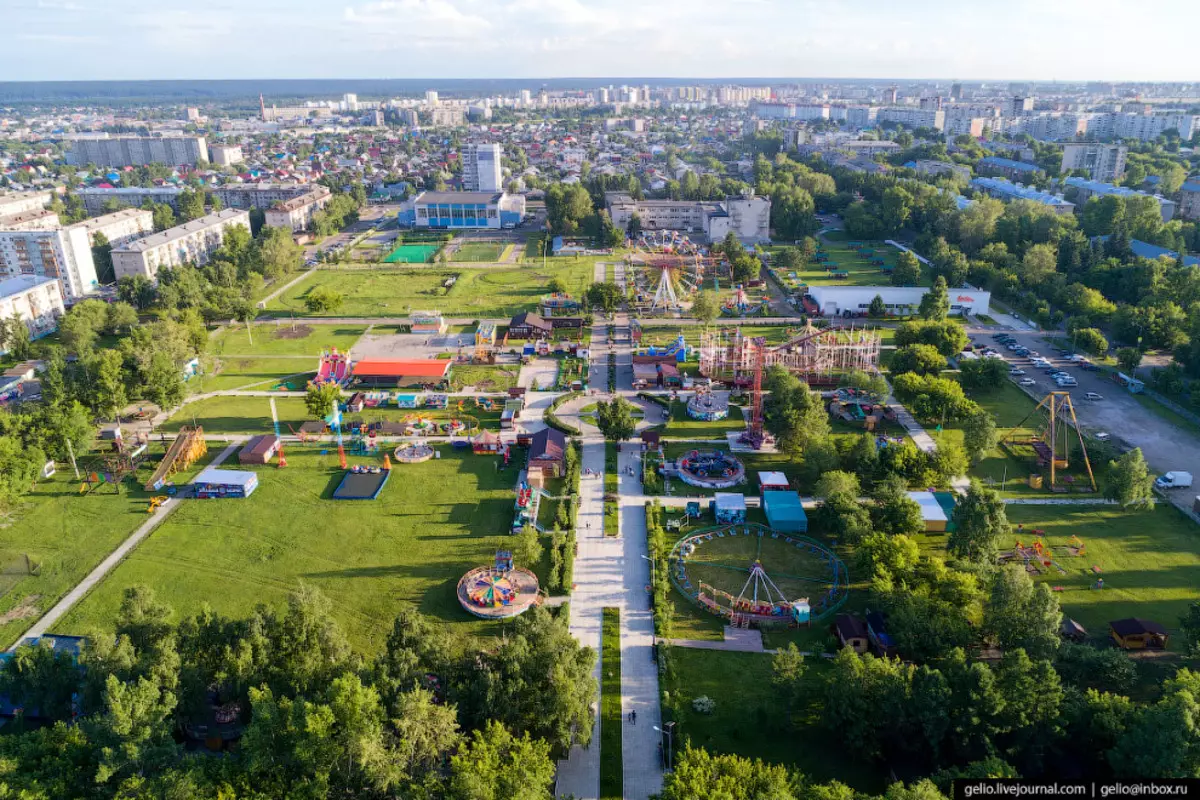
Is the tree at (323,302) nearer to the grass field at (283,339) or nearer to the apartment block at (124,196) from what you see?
the grass field at (283,339)

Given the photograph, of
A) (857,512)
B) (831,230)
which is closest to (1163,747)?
(857,512)

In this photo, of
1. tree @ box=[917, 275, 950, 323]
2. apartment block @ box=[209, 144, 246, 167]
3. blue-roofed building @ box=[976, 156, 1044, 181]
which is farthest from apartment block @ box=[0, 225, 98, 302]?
blue-roofed building @ box=[976, 156, 1044, 181]

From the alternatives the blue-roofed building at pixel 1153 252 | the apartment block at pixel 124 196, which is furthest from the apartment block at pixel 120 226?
the blue-roofed building at pixel 1153 252

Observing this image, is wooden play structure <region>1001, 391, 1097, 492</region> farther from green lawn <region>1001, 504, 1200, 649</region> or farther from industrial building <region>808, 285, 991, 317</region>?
industrial building <region>808, 285, 991, 317</region>

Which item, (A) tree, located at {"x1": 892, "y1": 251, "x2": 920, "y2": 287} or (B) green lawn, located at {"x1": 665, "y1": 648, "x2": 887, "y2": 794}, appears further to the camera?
(A) tree, located at {"x1": 892, "y1": 251, "x2": 920, "y2": 287}

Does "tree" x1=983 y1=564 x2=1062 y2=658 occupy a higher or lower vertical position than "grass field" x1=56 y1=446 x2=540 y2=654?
higher

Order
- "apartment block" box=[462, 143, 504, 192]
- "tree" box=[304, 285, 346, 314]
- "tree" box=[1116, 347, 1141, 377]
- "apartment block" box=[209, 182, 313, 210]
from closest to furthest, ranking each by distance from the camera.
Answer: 1. "tree" box=[1116, 347, 1141, 377]
2. "tree" box=[304, 285, 346, 314]
3. "apartment block" box=[209, 182, 313, 210]
4. "apartment block" box=[462, 143, 504, 192]

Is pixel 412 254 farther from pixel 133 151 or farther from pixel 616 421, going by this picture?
pixel 133 151
